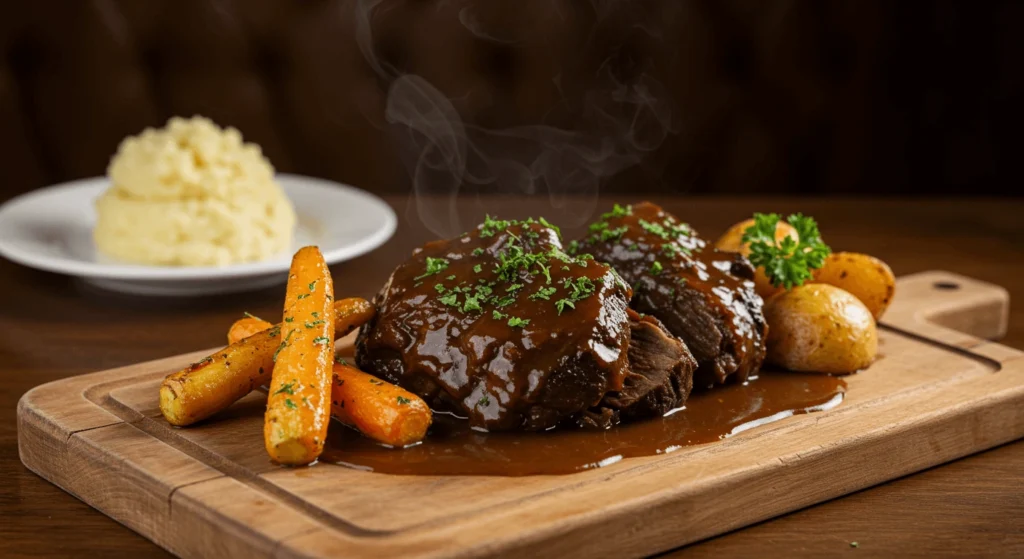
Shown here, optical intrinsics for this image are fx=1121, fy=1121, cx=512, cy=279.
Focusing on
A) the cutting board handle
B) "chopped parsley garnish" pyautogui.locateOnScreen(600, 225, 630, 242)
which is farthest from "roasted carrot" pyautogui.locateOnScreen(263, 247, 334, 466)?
the cutting board handle

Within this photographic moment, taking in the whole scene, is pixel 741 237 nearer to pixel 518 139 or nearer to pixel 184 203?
pixel 184 203

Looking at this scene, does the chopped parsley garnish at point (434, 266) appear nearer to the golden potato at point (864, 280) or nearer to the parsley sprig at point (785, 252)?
the parsley sprig at point (785, 252)

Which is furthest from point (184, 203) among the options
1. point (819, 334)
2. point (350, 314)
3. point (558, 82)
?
point (558, 82)

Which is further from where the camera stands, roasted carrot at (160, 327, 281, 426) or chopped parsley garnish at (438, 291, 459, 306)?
chopped parsley garnish at (438, 291, 459, 306)

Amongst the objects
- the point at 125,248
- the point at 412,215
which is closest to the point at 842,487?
the point at 125,248

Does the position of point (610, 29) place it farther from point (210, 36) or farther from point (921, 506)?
point (921, 506)

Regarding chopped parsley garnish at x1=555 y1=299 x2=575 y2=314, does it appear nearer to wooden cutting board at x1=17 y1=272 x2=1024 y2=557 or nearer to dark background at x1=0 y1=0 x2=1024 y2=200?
wooden cutting board at x1=17 y1=272 x2=1024 y2=557

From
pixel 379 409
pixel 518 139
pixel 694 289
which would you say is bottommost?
pixel 518 139

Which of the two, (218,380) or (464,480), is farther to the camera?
(218,380)
